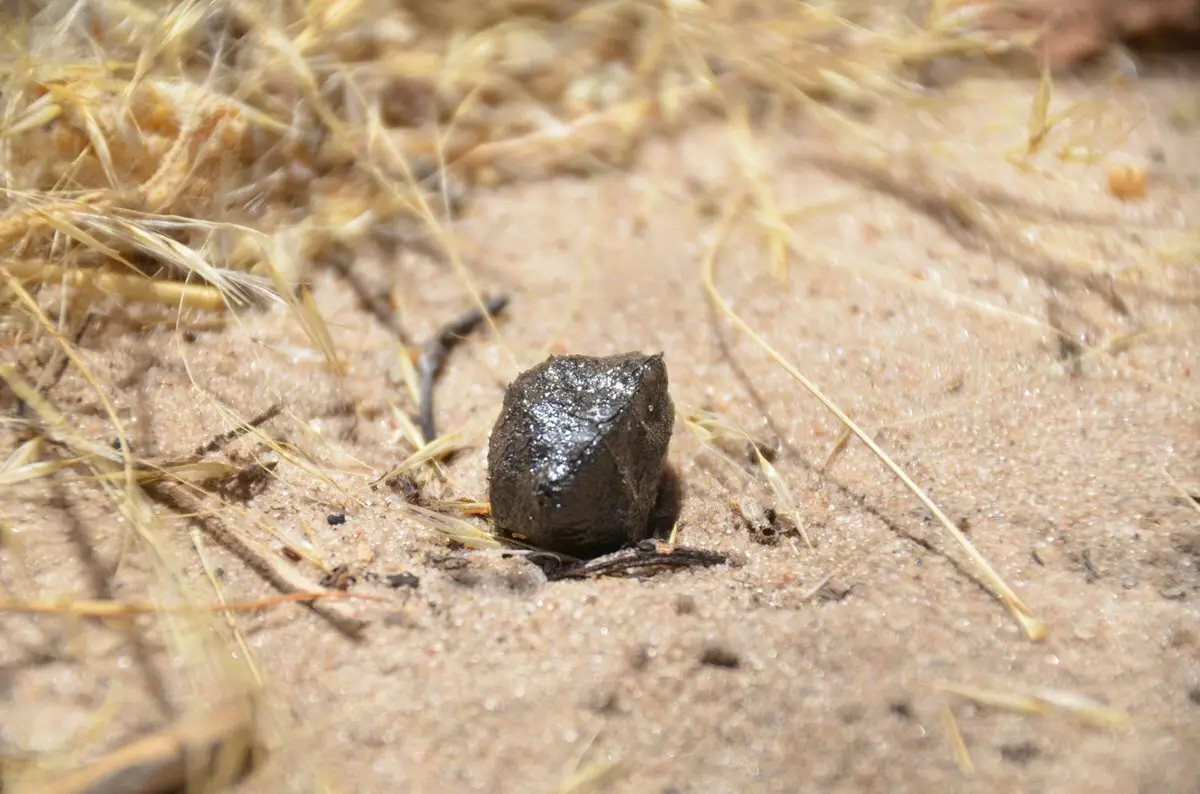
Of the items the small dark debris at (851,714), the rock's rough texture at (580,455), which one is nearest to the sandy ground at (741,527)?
the small dark debris at (851,714)

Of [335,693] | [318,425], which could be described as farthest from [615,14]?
[335,693]

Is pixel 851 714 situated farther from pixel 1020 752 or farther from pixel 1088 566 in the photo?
pixel 1088 566

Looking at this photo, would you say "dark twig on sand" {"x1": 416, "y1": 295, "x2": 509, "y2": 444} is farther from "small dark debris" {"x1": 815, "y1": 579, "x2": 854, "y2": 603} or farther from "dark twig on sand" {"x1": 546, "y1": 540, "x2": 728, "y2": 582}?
"small dark debris" {"x1": 815, "y1": 579, "x2": 854, "y2": 603}

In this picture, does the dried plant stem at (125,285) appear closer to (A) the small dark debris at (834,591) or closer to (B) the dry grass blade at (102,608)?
(B) the dry grass blade at (102,608)

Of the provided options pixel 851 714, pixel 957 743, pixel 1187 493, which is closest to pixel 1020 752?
pixel 957 743

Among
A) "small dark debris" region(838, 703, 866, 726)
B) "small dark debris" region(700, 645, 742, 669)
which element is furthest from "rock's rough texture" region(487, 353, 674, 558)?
"small dark debris" region(838, 703, 866, 726)

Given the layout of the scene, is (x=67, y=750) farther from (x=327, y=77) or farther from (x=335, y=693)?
(x=327, y=77)
